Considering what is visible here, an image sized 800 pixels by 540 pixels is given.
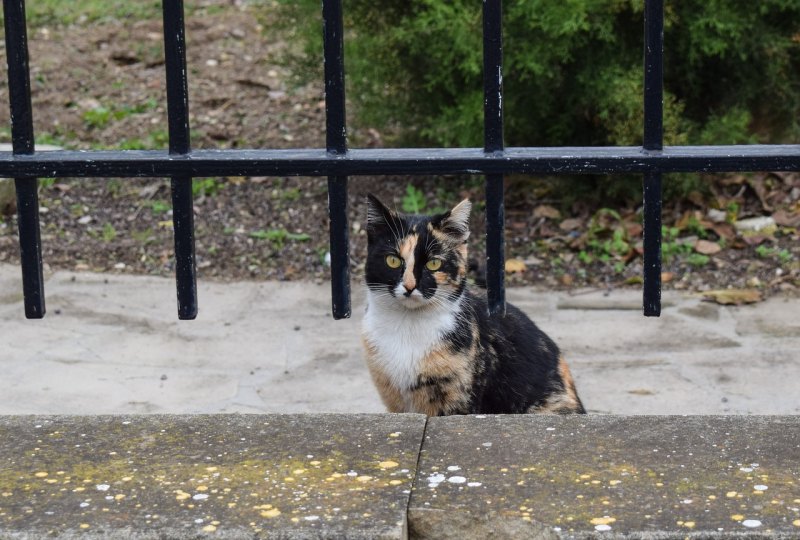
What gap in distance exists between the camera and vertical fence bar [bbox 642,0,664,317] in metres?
2.54

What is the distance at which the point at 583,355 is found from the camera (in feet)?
16.5

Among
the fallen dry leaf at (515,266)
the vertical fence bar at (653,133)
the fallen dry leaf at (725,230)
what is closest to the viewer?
the vertical fence bar at (653,133)

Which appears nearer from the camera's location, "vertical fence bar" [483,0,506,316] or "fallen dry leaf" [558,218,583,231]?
"vertical fence bar" [483,0,506,316]

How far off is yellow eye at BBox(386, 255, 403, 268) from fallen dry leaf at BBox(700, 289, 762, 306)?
8.36 ft

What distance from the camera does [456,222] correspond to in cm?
367

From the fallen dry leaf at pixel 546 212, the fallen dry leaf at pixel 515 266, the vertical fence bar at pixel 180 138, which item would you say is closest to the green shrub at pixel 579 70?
the fallen dry leaf at pixel 546 212

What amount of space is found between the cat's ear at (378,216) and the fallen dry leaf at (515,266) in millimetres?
2569

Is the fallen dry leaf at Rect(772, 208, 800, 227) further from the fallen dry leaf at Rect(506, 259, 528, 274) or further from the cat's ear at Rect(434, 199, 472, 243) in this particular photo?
the cat's ear at Rect(434, 199, 472, 243)

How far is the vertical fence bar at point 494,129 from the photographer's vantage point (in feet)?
8.38

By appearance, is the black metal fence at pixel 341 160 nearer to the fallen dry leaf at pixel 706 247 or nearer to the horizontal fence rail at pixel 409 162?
the horizontal fence rail at pixel 409 162

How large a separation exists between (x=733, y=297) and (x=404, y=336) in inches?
101

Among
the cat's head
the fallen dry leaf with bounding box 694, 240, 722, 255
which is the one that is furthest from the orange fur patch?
A: the fallen dry leaf with bounding box 694, 240, 722, 255

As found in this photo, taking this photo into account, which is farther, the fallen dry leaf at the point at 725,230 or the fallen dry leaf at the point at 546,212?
the fallen dry leaf at the point at 546,212

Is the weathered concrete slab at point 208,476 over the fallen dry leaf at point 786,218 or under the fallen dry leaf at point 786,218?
under
